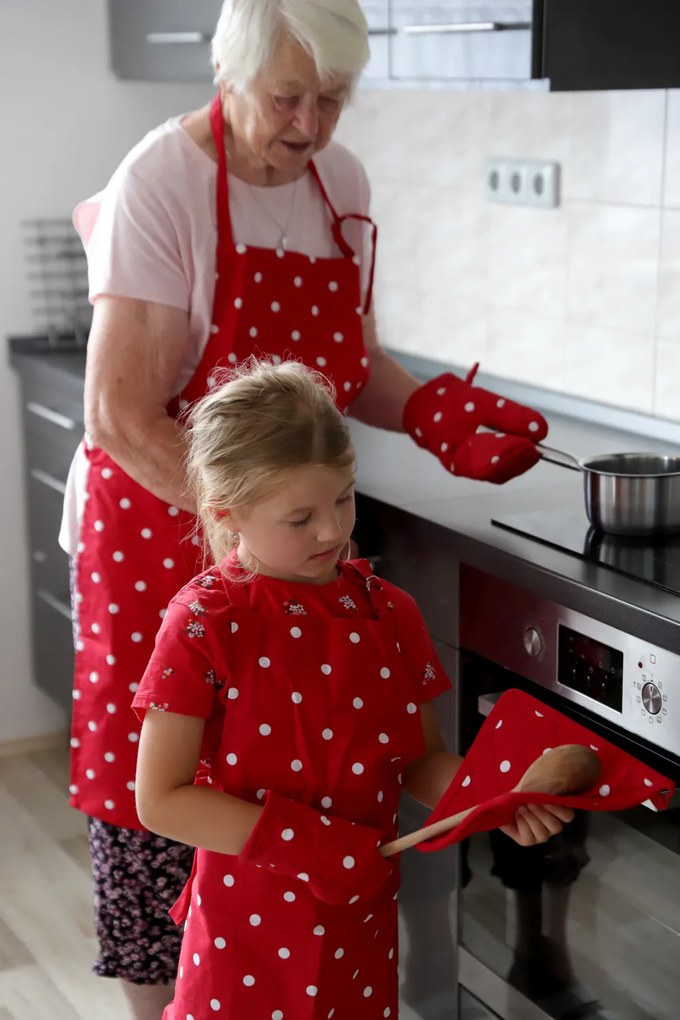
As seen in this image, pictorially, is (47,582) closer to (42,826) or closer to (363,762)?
(42,826)

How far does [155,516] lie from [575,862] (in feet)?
2.22

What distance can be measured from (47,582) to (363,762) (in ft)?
6.33

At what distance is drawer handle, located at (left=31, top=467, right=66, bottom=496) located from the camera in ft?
9.85

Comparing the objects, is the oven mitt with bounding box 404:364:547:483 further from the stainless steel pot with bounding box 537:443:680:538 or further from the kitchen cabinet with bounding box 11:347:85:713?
the kitchen cabinet with bounding box 11:347:85:713

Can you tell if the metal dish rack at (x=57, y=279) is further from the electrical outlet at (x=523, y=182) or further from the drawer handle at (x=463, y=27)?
the drawer handle at (x=463, y=27)

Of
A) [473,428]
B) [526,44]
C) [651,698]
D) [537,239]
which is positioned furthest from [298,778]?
[537,239]

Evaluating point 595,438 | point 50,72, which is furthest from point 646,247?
point 50,72

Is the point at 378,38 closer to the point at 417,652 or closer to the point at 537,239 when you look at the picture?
the point at 537,239

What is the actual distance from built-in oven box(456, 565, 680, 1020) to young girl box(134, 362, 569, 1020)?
9.6 inches

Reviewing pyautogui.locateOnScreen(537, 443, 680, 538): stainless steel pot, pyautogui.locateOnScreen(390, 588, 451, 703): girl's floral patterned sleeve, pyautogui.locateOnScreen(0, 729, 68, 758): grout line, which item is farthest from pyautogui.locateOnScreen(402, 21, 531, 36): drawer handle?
pyautogui.locateOnScreen(0, 729, 68, 758): grout line

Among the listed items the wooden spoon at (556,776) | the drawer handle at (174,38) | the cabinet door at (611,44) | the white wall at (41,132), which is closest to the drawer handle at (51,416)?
the white wall at (41,132)

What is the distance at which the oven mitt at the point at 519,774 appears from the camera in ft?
3.85

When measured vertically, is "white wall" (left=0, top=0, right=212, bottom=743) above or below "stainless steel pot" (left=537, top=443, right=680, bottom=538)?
above

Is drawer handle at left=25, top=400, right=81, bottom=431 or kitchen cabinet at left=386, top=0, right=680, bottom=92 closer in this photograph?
kitchen cabinet at left=386, top=0, right=680, bottom=92
